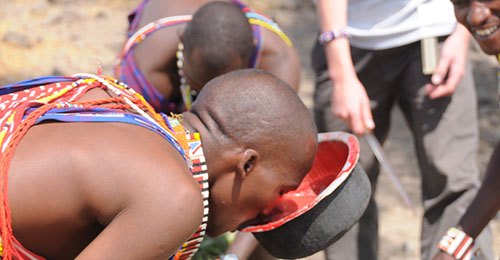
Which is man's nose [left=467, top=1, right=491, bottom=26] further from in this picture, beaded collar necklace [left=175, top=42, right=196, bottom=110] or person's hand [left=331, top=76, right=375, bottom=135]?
beaded collar necklace [left=175, top=42, right=196, bottom=110]

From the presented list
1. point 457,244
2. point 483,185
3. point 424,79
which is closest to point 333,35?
point 424,79

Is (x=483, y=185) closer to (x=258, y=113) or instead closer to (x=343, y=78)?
(x=343, y=78)

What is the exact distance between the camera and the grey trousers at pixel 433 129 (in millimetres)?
3545

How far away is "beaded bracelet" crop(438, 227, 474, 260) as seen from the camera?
295 centimetres

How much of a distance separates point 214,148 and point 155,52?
1457mm

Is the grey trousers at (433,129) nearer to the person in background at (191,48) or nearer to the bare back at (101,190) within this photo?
the person in background at (191,48)

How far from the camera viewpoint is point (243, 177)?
7.94 ft

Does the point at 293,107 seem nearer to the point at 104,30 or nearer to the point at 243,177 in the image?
the point at 243,177

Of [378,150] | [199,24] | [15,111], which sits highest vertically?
[15,111]

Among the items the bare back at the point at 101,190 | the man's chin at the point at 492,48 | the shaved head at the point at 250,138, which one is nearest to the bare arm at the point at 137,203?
the bare back at the point at 101,190

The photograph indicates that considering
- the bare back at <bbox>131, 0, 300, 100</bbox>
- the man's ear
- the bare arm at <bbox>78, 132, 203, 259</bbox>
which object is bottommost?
the bare back at <bbox>131, 0, 300, 100</bbox>

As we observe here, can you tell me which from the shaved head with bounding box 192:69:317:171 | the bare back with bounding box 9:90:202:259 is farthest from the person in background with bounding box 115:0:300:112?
the bare back with bounding box 9:90:202:259

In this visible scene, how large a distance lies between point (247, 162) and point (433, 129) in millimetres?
1404

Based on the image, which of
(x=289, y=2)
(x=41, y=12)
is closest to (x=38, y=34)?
(x=41, y=12)
